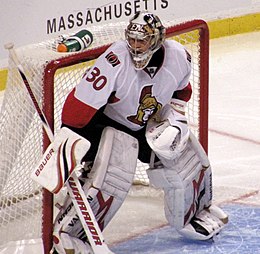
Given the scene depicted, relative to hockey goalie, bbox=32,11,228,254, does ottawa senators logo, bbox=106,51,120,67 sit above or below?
above

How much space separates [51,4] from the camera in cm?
514

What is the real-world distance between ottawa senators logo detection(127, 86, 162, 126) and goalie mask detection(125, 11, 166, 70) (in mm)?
101

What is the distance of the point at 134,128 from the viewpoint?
3549mm

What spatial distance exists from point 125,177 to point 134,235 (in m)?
0.38

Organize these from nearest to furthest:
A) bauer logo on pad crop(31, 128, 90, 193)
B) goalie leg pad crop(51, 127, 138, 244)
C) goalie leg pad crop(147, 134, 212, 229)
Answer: bauer logo on pad crop(31, 128, 90, 193), goalie leg pad crop(51, 127, 138, 244), goalie leg pad crop(147, 134, 212, 229)

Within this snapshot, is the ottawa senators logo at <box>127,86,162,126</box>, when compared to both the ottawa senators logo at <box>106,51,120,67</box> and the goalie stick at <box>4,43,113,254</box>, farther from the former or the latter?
the goalie stick at <box>4,43,113,254</box>

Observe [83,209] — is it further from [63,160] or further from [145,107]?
[145,107]

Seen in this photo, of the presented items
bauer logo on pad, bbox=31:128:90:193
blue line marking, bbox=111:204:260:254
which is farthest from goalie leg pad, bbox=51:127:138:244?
blue line marking, bbox=111:204:260:254

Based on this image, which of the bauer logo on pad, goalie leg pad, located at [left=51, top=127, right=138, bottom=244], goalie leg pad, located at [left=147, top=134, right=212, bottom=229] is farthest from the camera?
goalie leg pad, located at [left=147, top=134, right=212, bottom=229]

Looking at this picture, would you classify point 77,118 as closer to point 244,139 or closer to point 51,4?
point 244,139

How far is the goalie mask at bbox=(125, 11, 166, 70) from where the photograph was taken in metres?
3.36

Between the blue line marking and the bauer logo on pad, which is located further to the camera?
the blue line marking

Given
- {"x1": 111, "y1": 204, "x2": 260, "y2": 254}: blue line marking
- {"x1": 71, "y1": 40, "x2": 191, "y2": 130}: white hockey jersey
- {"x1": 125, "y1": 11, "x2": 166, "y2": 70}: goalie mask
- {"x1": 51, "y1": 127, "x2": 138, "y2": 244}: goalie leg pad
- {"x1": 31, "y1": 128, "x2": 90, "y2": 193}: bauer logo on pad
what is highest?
{"x1": 125, "y1": 11, "x2": 166, "y2": 70}: goalie mask

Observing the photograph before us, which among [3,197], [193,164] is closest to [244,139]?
[193,164]
